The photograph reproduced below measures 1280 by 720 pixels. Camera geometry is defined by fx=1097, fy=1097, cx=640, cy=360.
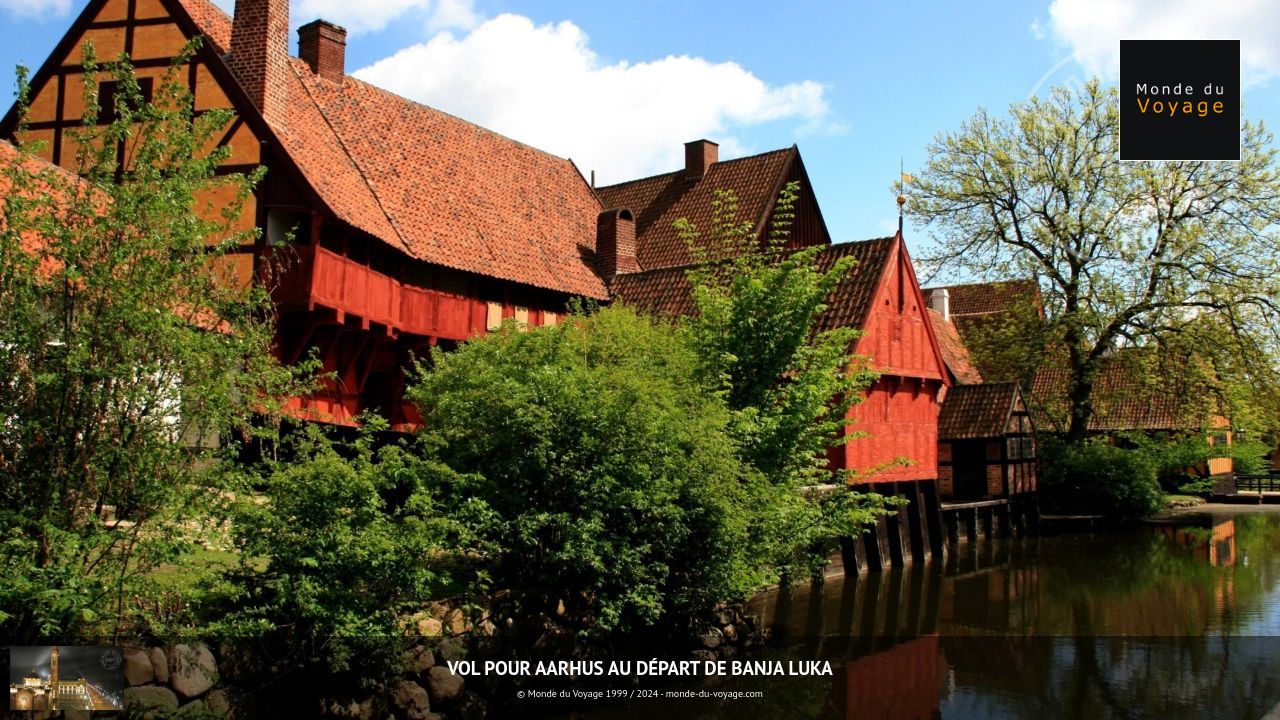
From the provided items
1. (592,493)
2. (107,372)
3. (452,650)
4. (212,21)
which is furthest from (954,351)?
(107,372)

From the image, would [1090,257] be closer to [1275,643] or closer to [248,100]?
[1275,643]

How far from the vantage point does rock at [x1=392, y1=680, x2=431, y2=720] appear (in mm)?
10133

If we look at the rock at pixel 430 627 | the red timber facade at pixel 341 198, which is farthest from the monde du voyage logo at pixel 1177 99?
the rock at pixel 430 627

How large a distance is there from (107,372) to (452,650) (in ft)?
13.9

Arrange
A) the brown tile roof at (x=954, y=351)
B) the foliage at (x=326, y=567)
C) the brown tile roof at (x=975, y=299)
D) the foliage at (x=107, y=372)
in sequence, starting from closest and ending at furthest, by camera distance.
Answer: the foliage at (x=107, y=372) → the foliage at (x=326, y=567) → the brown tile roof at (x=954, y=351) → the brown tile roof at (x=975, y=299)

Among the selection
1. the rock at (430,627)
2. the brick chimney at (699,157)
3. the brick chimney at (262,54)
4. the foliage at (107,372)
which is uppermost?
the brick chimney at (699,157)

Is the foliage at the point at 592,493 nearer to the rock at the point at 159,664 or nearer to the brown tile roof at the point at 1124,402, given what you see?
the rock at the point at 159,664

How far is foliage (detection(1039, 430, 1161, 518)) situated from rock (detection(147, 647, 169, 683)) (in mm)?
29598

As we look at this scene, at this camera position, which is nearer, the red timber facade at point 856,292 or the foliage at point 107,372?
the foliage at point 107,372

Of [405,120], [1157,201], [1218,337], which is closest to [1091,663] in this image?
[405,120]

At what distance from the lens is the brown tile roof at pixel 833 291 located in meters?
21.4

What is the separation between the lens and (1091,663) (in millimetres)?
14422

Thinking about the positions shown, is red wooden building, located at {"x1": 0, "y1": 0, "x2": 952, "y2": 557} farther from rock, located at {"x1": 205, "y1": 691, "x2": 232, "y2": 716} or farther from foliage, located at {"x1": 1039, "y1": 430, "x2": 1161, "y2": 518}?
foliage, located at {"x1": 1039, "y1": 430, "x2": 1161, "y2": 518}

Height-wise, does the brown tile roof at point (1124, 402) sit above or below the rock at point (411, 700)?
above
